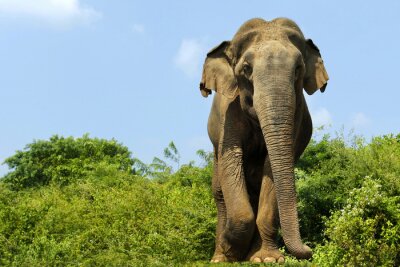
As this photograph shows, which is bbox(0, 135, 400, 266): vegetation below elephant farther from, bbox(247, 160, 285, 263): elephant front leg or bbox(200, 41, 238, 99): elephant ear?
bbox(200, 41, 238, 99): elephant ear

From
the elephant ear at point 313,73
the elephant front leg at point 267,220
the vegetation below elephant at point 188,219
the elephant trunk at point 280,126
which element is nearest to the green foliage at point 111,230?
the vegetation below elephant at point 188,219

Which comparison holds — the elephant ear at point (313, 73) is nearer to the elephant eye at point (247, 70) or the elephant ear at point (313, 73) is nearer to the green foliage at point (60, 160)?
the elephant eye at point (247, 70)

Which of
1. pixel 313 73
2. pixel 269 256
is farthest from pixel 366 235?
pixel 313 73

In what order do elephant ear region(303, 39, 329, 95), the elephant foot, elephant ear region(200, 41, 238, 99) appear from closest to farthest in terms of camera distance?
the elephant foot, elephant ear region(200, 41, 238, 99), elephant ear region(303, 39, 329, 95)

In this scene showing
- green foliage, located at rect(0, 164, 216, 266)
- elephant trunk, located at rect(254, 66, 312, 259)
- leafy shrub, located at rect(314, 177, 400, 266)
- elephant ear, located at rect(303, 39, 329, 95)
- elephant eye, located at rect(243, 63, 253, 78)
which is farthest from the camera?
leafy shrub, located at rect(314, 177, 400, 266)

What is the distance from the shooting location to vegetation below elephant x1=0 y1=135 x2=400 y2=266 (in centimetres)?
1523

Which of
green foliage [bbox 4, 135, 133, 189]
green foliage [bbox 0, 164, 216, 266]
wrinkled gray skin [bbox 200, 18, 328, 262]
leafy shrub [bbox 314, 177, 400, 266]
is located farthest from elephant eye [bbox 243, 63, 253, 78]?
green foliage [bbox 4, 135, 133, 189]

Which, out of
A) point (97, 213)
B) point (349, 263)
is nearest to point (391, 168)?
point (349, 263)

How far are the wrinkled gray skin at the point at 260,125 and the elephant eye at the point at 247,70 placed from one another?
0.04 feet

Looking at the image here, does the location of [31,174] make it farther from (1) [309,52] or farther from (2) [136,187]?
(1) [309,52]

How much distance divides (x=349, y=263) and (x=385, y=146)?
29.2 feet

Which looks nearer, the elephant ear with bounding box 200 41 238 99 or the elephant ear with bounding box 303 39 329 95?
the elephant ear with bounding box 200 41 238 99

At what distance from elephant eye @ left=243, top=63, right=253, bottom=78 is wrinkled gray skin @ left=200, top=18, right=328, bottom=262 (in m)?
0.01

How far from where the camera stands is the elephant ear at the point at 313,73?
1024 cm
